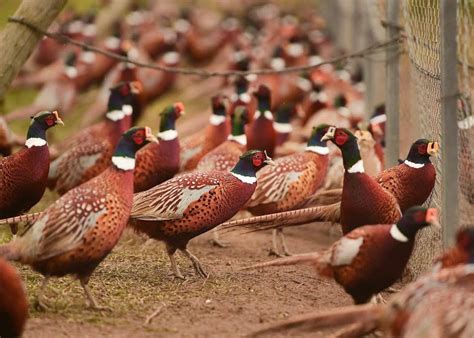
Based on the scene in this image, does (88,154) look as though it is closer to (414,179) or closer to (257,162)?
(257,162)

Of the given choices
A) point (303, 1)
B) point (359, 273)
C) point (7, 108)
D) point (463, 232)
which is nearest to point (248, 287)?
point (359, 273)

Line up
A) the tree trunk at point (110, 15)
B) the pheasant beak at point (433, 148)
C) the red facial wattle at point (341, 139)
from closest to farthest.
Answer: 1. the pheasant beak at point (433, 148)
2. the red facial wattle at point (341, 139)
3. the tree trunk at point (110, 15)

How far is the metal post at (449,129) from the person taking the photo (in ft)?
17.7

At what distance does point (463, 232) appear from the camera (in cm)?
468

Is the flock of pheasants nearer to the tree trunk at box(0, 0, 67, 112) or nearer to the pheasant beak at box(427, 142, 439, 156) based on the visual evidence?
the pheasant beak at box(427, 142, 439, 156)

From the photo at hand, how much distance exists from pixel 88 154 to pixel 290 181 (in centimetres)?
182

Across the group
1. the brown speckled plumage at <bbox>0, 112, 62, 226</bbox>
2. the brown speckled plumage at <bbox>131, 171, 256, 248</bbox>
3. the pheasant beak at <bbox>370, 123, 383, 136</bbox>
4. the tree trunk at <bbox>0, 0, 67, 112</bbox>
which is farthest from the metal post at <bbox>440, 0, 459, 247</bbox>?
the pheasant beak at <bbox>370, 123, 383, 136</bbox>

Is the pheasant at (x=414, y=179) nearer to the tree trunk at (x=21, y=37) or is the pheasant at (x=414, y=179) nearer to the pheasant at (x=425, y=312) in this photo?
the pheasant at (x=425, y=312)

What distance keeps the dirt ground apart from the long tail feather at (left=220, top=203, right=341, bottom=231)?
0.30m

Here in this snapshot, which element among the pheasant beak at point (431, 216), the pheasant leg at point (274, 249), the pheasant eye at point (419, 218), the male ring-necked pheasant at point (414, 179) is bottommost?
the pheasant leg at point (274, 249)

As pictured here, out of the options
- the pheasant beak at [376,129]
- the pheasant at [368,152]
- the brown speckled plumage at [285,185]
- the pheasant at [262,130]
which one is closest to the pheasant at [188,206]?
the brown speckled plumage at [285,185]

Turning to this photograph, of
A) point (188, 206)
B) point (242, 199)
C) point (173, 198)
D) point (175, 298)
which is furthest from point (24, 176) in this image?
point (175, 298)

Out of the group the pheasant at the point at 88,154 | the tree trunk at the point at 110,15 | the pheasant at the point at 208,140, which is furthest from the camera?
the tree trunk at the point at 110,15

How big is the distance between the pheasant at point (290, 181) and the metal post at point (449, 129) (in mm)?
2257
